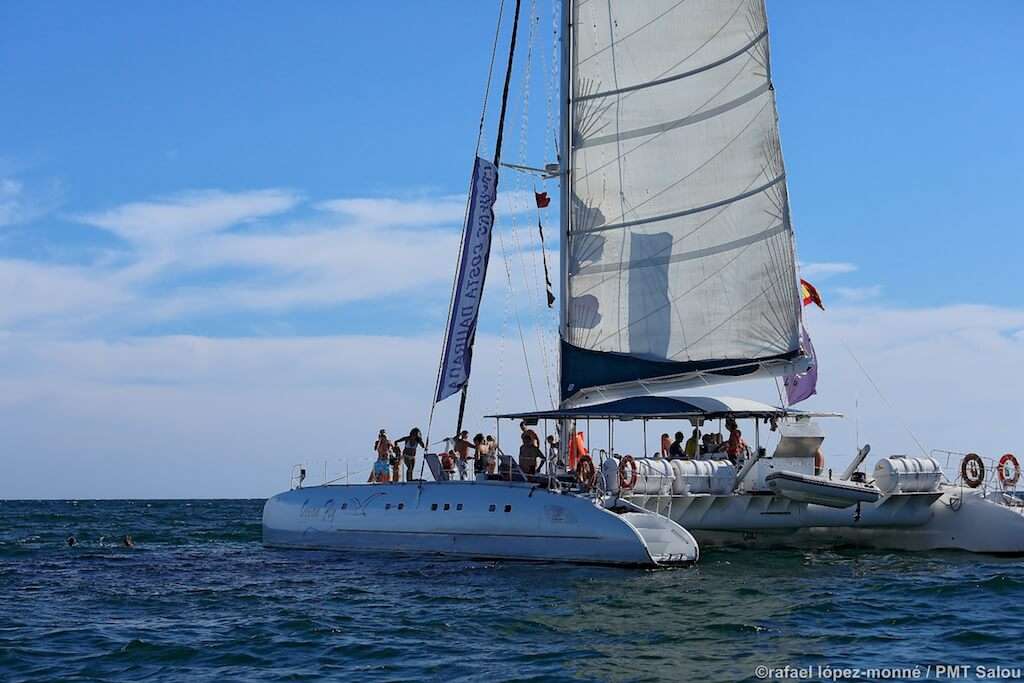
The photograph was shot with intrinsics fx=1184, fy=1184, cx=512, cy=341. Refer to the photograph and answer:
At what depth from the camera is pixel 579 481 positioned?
21.8 metres

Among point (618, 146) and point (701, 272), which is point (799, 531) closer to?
point (701, 272)

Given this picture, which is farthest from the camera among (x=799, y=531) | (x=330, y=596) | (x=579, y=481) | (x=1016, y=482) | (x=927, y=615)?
Result: (x=799, y=531)

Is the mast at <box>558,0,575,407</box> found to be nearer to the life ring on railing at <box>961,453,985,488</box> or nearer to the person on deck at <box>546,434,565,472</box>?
the person on deck at <box>546,434,565,472</box>

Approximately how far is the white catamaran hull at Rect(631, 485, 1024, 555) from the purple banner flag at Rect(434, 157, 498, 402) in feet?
18.7

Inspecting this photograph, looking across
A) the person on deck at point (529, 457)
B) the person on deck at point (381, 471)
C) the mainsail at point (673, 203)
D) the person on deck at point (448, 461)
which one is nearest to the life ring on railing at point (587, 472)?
the person on deck at point (529, 457)

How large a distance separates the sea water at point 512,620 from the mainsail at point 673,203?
17.2 feet

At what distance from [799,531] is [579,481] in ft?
20.4

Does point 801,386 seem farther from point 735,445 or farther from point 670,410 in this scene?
point 670,410

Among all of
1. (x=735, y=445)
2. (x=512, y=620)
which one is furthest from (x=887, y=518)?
(x=512, y=620)

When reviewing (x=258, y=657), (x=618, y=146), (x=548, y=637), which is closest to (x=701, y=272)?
(x=618, y=146)

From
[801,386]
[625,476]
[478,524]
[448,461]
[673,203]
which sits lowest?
[478,524]

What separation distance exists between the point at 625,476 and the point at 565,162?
847 cm

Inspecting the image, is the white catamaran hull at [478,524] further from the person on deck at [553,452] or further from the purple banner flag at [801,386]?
the purple banner flag at [801,386]

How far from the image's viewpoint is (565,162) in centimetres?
2669
